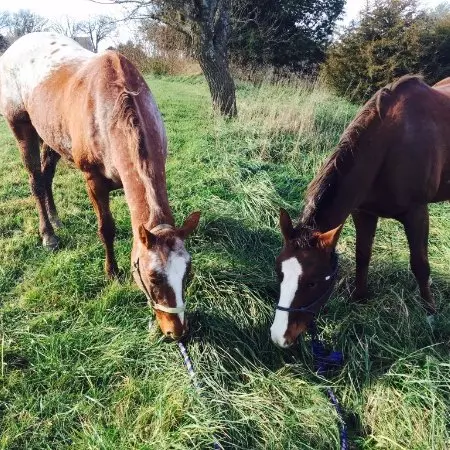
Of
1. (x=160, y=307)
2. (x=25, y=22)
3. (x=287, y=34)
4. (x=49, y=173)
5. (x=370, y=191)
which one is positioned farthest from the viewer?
(x=25, y=22)

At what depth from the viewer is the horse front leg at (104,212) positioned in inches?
128

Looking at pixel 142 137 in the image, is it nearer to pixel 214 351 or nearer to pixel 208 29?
pixel 214 351

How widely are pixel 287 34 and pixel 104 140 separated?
15263 millimetres

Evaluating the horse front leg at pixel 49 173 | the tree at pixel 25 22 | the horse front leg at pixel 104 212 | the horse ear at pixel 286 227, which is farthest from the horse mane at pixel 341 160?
the tree at pixel 25 22

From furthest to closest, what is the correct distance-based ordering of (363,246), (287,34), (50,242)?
(287,34), (50,242), (363,246)

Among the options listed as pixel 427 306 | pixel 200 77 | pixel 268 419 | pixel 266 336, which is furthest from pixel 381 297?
pixel 200 77

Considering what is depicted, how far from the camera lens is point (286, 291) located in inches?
91.6

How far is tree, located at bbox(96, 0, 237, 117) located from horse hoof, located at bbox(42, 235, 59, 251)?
14.2ft

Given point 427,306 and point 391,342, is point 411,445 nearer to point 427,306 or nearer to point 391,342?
point 391,342

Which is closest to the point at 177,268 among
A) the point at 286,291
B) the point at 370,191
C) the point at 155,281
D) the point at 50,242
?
the point at 155,281

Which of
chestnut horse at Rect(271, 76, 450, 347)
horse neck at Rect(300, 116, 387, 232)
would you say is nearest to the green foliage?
chestnut horse at Rect(271, 76, 450, 347)

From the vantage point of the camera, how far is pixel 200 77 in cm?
1612

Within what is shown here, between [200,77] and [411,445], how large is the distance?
51.5 ft

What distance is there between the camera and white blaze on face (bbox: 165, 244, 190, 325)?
7.14 feet
